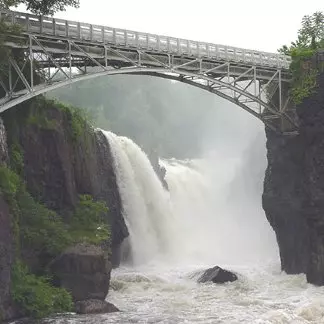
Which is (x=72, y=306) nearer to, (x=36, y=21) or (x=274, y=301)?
(x=274, y=301)

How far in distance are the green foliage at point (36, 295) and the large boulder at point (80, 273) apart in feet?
2.54

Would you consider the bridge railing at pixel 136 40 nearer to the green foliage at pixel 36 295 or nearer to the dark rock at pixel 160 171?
the green foliage at pixel 36 295

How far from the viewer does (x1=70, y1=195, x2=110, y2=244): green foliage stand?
947 inches

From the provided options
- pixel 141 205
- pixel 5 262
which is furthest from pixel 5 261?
pixel 141 205

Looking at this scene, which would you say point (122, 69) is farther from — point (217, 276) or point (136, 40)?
point (217, 276)

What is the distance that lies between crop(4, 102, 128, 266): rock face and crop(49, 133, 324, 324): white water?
211 inches

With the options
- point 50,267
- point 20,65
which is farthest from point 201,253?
point 20,65

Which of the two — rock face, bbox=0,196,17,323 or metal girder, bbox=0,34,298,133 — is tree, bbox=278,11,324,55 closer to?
metal girder, bbox=0,34,298,133

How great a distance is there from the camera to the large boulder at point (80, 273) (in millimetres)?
21953

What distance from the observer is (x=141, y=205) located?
37938 millimetres

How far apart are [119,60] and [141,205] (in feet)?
50.0

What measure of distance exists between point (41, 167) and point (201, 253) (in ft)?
61.0

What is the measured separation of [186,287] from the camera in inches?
1076

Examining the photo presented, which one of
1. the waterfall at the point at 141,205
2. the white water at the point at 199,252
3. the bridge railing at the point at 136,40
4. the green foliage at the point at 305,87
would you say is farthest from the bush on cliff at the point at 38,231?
the green foliage at the point at 305,87
